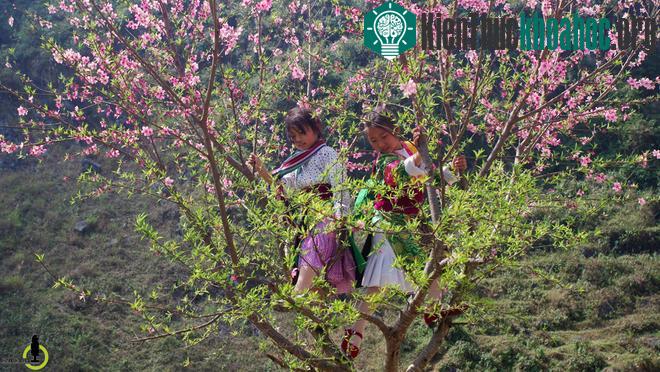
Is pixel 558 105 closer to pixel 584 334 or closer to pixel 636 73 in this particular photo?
pixel 584 334

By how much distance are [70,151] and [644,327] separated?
27.1ft

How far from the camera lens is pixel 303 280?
11.7ft

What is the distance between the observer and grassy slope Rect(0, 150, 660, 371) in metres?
5.94

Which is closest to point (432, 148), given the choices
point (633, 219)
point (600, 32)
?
point (600, 32)

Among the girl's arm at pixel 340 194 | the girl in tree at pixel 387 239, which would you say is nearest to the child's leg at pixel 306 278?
the girl in tree at pixel 387 239

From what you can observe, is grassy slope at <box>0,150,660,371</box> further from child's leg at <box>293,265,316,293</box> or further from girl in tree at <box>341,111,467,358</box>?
child's leg at <box>293,265,316,293</box>

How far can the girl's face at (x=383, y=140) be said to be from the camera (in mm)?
3656

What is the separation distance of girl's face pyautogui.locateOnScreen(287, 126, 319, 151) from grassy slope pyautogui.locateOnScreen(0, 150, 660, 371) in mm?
2514

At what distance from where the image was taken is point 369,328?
6.83 meters

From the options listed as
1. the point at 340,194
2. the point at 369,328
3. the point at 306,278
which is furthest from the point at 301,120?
the point at 369,328

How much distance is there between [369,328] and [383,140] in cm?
353

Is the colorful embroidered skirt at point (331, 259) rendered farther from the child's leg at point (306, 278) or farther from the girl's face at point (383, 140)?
the girl's face at point (383, 140)

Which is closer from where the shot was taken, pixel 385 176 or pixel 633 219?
pixel 385 176

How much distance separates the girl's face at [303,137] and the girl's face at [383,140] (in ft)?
1.06
